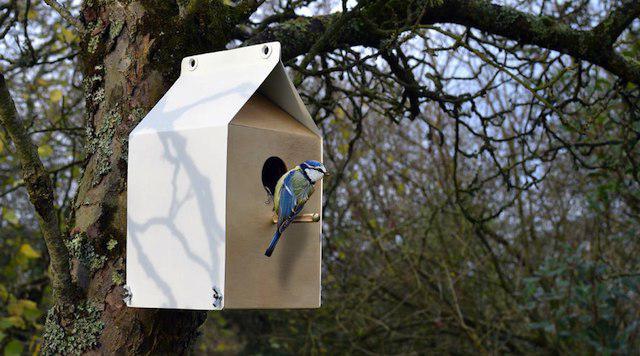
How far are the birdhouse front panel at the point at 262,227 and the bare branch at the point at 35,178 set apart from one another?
43 centimetres

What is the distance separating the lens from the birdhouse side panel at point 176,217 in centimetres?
181

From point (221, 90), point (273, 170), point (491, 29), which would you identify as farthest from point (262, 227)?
point (491, 29)

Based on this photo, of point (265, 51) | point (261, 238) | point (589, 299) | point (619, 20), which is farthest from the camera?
point (589, 299)

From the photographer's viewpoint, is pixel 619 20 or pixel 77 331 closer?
pixel 77 331

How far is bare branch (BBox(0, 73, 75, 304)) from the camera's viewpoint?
1.74 m

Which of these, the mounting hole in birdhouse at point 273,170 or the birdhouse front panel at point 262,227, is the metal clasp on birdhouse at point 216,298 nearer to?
the birdhouse front panel at point 262,227

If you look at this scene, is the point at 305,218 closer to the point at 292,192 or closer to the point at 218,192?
the point at 292,192

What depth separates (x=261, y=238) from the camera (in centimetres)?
188

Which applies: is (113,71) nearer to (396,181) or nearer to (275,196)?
(275,196)

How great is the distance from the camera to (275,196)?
74.0 inches

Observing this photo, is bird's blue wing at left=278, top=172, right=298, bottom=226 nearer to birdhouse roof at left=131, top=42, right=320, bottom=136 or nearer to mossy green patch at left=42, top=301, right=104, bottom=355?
birdhouse roof at left=131, top=42, right=320, bottom=136

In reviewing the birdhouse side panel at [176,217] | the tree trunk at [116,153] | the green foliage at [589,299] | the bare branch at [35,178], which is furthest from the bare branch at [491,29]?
the green foliage at [589,299]

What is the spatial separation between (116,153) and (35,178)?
0.30 m

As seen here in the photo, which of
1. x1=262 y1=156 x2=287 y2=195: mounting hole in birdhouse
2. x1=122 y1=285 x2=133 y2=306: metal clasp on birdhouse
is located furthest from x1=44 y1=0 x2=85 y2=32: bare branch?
x1=122 y1=285 x2=133 y2=306: metal clasp on birdhouse
